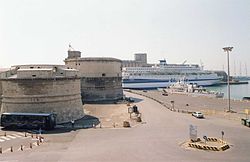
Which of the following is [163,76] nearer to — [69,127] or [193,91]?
[193,91]

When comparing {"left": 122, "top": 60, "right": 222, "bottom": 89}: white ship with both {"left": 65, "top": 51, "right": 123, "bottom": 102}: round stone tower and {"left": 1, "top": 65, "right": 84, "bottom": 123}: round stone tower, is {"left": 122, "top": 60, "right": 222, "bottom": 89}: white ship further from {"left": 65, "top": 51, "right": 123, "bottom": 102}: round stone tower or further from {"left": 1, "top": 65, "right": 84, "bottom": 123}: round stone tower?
{"left": 1, "top": 65, "right": 84, "bottom": 123}: round stone tower

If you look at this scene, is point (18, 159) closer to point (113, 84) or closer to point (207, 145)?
point (207, 145)

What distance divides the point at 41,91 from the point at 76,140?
14.7m

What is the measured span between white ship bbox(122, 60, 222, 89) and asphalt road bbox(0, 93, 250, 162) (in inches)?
3858

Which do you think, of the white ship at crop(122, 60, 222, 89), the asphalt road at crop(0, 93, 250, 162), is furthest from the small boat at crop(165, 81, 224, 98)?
the asphalt road at crop(0, 93, 250, 162)

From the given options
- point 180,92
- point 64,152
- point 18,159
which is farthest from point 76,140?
point 180,92

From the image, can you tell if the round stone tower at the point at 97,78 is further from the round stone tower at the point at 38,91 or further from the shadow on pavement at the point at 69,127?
the shadow on pavement at the point at 69,127

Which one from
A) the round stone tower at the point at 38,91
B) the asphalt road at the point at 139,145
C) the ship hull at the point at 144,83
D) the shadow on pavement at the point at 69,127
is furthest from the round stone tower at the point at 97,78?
the ship hull at the point at 144,83

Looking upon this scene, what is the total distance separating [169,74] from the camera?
15250 centimetres

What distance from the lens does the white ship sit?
14012 cm

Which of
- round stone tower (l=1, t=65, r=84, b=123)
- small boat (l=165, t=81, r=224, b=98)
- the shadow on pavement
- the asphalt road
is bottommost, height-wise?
the shadow on pavement

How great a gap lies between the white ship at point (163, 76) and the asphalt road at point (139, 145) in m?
98.0

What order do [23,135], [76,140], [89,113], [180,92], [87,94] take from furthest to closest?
1. [180,92]
2. [87,94]
3. [89,113]
4. [23,135]
5. [76,140]

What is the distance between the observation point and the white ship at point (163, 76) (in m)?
140
